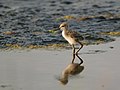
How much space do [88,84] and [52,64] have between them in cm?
181

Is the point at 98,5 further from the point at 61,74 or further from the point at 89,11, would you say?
the point at 61,74

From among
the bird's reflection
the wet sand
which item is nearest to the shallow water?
the wet sand

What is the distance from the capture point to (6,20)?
56.7 ft

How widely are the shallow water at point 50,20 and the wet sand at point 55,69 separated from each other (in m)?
1.07

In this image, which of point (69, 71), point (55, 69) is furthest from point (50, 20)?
point (69, 71)

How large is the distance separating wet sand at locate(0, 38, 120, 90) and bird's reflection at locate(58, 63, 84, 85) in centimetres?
9

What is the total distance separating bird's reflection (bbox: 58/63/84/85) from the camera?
9541 mm

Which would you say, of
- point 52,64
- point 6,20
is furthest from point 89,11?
point 52,64

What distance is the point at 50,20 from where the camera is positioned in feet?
57.0

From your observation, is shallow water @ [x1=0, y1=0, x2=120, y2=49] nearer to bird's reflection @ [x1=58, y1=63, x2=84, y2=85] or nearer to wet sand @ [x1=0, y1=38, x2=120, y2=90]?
wet sand @ [x1=0, y1=38, x2=120, y2=90]

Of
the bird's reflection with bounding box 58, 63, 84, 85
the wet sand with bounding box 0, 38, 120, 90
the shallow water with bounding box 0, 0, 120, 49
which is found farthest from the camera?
the shallow water with bounding box 0, 0, 120, 49

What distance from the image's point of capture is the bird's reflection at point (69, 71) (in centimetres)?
954

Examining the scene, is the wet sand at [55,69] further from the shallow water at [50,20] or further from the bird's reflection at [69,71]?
the shallow water at [50,20]

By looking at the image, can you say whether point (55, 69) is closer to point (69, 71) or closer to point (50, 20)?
point (69, 71)
